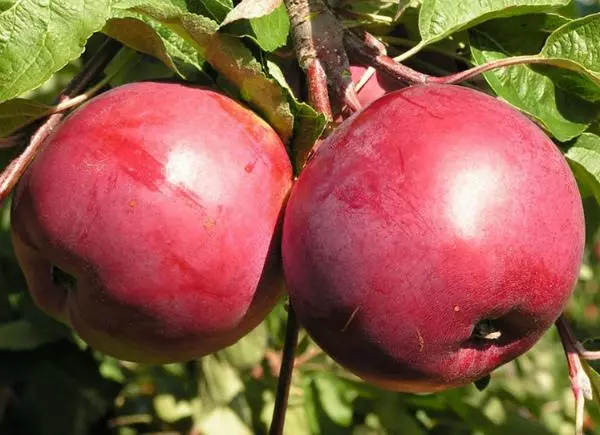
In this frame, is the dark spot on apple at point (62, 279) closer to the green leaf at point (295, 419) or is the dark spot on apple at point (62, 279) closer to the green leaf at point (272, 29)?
the green leaf at point (272, 29)

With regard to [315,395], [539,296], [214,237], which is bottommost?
[315,395]

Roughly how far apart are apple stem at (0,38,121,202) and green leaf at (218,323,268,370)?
652 millimetres

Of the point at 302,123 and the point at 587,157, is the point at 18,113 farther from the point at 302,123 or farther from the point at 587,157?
the point at 587,157

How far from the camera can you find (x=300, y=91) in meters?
1.09

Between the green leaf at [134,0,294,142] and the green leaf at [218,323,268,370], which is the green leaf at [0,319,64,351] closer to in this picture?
the green leaf at [218,323,268,370]

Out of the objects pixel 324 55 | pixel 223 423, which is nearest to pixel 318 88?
pixel 324 55

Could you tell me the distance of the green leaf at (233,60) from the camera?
937 mm

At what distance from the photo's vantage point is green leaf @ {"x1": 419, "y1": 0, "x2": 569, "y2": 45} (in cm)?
104


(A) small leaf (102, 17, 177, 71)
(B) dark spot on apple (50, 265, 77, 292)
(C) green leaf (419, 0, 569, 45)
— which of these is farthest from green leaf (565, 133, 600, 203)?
(B) dark spot on apple (50, 265, 77, 292)

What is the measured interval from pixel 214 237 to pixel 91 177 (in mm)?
134

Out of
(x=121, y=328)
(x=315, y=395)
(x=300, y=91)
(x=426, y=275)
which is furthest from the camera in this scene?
(x=315, y=395)

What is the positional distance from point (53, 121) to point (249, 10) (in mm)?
264

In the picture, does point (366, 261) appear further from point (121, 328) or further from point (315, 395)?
point (315, 395)

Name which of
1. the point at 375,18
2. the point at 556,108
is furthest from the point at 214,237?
the point at 556,108
